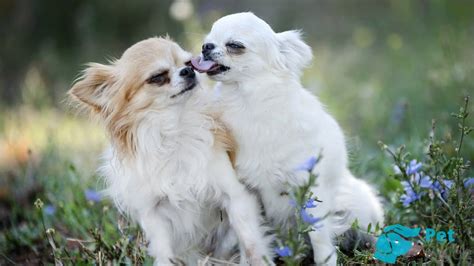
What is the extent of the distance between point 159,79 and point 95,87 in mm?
395

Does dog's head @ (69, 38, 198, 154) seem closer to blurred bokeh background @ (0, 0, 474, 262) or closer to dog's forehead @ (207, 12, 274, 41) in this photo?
dog's forehead @ (207, 12, 274, 41)

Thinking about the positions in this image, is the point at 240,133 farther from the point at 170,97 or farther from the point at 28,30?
the point at 28,30

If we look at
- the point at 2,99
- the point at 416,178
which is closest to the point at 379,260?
the point at 416,178

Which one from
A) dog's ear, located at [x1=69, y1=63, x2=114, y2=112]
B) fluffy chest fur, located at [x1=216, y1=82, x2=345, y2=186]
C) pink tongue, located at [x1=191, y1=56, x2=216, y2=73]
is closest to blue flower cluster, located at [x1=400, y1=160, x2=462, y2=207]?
fluffy chest fur, located at [x1=216, y1=82, x2=345, y2=186]

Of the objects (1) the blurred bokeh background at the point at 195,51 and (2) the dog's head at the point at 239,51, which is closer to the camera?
(2) the dog's head at the point at 239,51

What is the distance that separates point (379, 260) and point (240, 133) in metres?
0.96

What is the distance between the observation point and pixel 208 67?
3.34 meters

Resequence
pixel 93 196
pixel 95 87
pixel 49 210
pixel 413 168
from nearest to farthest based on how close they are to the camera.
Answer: pixel 413 168
pixel 95 87
pixel 93 196
pixel 49 210

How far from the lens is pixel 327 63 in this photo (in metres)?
7.75

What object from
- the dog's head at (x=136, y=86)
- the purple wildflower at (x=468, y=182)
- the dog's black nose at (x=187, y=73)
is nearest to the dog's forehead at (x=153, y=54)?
the dog's head at (x=136, y=86)

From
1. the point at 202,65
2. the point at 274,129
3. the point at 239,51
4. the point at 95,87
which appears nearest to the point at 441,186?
the point at 274,129

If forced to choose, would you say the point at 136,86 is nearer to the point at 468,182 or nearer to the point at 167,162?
the point at 167,162

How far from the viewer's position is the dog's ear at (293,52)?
3.54 m

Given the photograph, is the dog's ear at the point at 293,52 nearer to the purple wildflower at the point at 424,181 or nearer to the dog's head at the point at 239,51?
the dog's head at the point at 239,51
